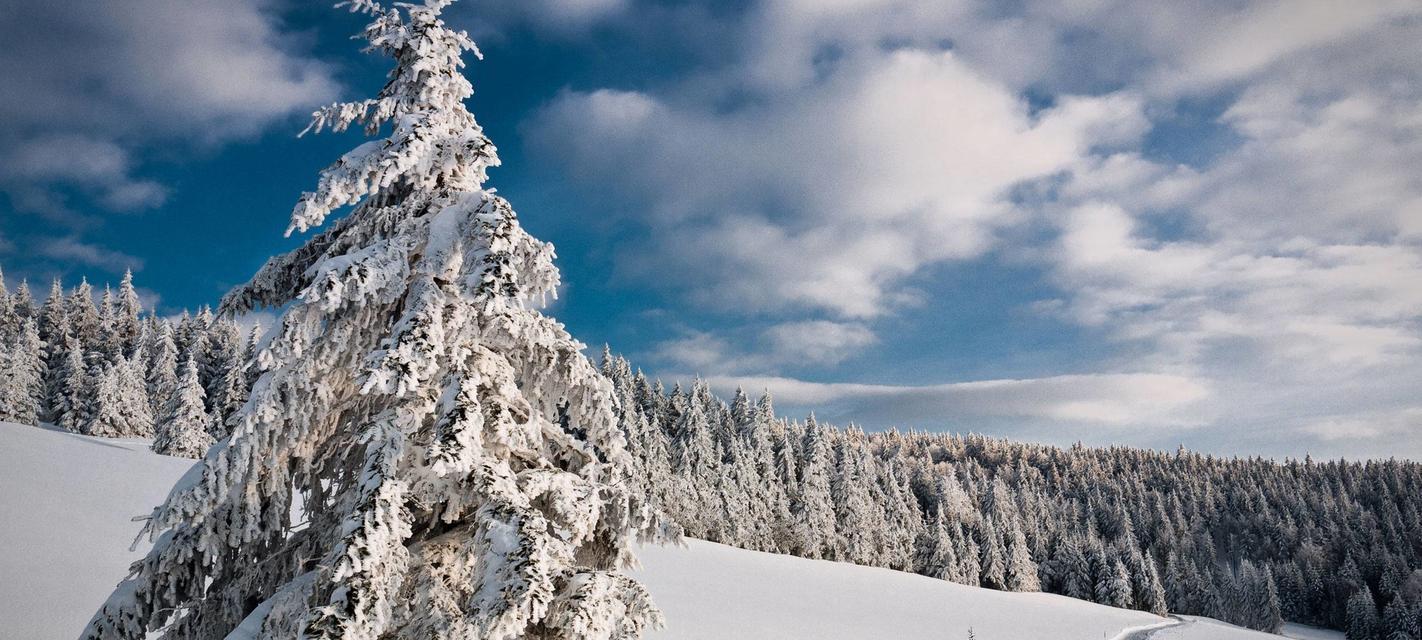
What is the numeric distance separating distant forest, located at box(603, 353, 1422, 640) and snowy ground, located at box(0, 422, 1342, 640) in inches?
630

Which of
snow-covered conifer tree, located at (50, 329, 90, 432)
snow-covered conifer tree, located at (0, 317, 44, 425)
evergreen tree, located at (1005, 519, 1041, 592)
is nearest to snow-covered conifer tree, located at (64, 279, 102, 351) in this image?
snow-covered conifer tree, located at (0, 317, 44, 425)

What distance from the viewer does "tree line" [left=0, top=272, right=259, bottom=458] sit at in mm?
49594

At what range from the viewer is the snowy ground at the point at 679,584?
56.1 feet

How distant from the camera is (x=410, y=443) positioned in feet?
20.3

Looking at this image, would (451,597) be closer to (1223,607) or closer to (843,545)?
(843,545)

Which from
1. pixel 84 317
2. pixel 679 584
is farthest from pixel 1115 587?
pixel 84 317

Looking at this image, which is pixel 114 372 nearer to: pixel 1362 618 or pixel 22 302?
pixel 22 302

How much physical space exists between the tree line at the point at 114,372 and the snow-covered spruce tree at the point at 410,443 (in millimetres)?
38201

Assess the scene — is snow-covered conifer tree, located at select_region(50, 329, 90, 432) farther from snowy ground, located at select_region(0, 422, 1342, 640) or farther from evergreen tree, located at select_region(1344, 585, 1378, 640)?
evergreen tree, located at select_region(1344, 585, 1378, 640)

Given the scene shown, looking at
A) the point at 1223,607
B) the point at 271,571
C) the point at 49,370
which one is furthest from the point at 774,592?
the point at 1223,607

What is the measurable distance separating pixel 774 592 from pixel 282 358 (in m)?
28.7

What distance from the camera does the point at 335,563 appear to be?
5.26 meters

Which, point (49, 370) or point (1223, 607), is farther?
point (1223, 607)

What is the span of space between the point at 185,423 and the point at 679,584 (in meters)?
39.2
